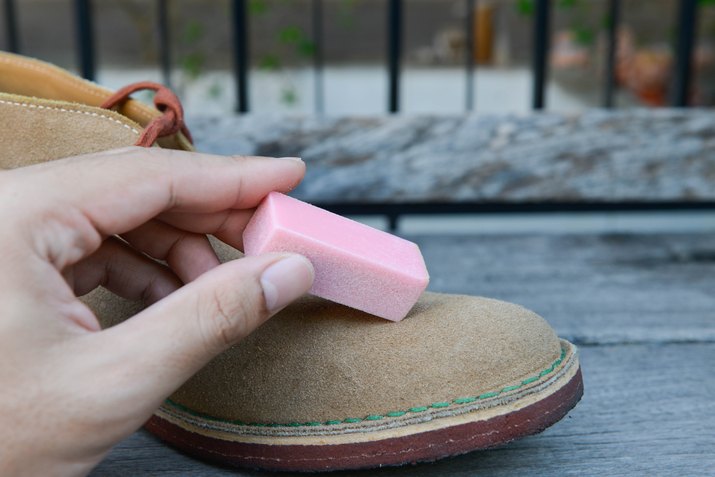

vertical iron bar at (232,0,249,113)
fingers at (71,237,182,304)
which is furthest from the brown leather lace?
vertical iron bar at (232,0,249,113)

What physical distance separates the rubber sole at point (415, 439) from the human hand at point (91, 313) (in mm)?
142

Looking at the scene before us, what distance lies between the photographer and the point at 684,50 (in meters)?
1.53

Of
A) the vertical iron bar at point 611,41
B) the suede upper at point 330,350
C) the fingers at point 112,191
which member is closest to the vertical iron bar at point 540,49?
the vertical iron bar at point 611,41

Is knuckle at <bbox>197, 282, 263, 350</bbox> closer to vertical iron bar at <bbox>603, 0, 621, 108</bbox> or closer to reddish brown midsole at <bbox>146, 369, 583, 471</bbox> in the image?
reddish brown midsole at <bbox>146, 369, 583, 471</bbox>

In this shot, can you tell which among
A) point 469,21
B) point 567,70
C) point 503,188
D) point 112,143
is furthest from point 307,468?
point 567,70

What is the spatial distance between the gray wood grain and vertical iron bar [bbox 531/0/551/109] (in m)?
0.29

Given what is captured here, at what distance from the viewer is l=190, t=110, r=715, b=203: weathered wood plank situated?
1.49 m

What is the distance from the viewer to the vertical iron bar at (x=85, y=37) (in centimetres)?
145

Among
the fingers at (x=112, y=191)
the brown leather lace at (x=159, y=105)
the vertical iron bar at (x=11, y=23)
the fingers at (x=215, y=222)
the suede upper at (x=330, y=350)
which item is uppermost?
the vertical iron bar at (x=11, y=23)

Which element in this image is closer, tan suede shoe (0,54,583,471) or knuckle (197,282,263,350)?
knuckle (197,282,263,350)

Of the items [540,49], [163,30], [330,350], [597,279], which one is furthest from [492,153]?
[330,350]

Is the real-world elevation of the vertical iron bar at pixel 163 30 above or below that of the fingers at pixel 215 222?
above

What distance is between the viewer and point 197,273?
744mm

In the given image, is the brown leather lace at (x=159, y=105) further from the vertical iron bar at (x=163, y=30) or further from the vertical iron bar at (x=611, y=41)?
the vertical iron bar at (x=611, y=41)
